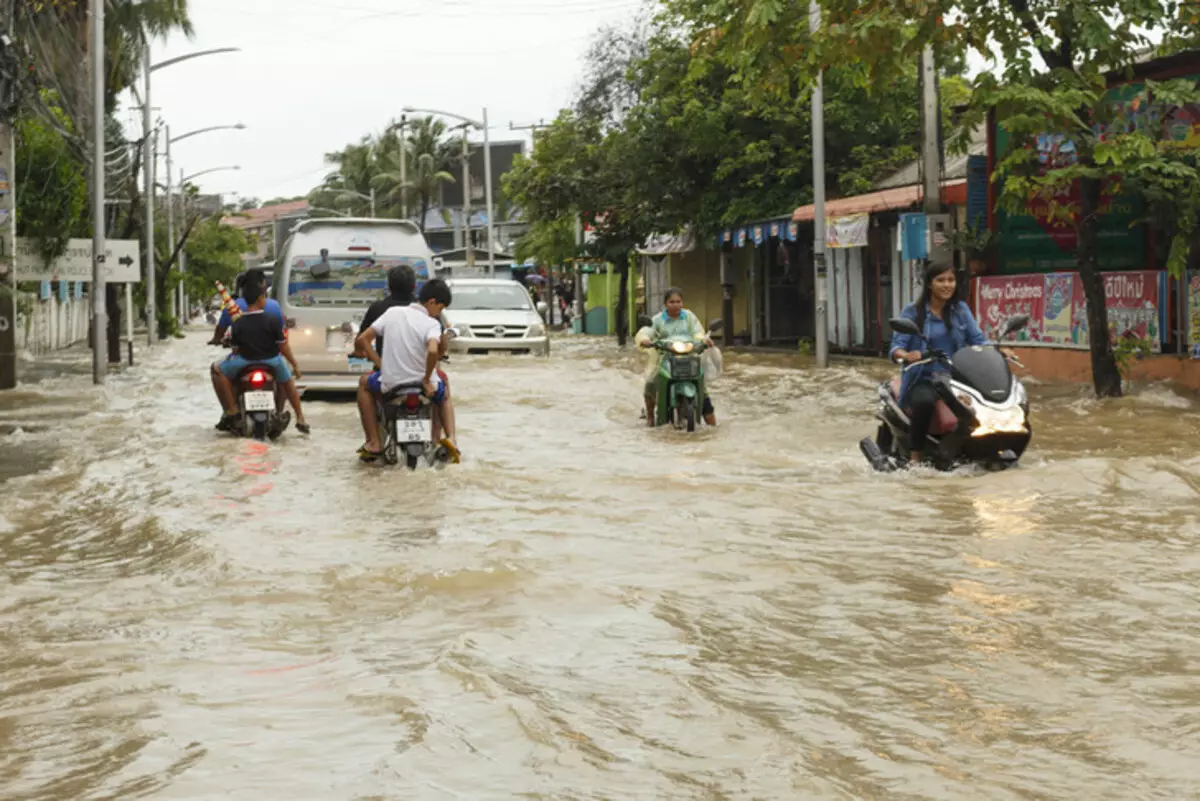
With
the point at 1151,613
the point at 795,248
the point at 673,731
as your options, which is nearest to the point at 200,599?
the point at 673,731

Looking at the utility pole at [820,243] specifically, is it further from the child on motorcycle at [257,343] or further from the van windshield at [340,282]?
the child on motorcycle at [257,343]

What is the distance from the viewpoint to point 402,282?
12539 millimetres

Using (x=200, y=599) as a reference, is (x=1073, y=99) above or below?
above

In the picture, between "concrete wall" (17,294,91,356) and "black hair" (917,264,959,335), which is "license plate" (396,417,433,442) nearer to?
"black hair" (917,264,959,335)

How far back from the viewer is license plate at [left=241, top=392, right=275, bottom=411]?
46.5ft

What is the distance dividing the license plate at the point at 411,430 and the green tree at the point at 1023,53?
19.7 ft

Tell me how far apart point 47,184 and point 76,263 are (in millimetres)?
2880

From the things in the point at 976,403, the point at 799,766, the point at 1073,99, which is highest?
the point at 1073,99

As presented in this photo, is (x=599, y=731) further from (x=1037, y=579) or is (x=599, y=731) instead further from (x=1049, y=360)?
(x=1049, y=360)

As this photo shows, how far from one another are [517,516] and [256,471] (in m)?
3.38

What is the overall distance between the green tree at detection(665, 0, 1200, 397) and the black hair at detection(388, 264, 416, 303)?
4.99 m

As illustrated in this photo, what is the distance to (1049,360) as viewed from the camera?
21344 mm

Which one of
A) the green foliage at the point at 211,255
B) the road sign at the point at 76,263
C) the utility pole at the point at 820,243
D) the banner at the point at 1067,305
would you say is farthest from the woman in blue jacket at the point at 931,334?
the green foliage at the point at 211,255

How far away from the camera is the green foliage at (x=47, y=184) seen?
2827cm
